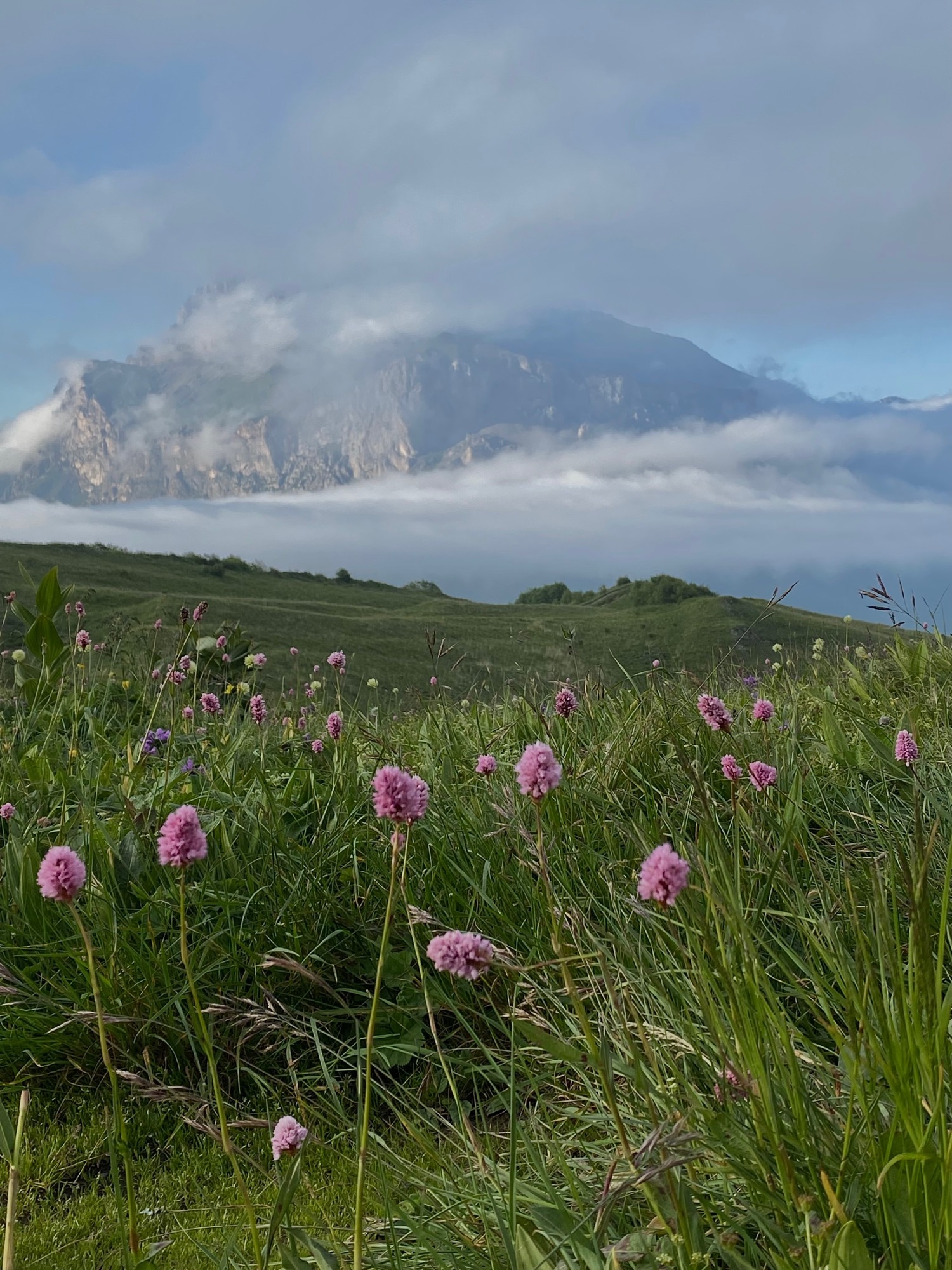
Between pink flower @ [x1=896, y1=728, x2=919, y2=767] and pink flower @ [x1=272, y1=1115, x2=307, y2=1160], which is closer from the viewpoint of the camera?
pink flower @ [x1=272, y1=1115, x2=307, y2=1160]

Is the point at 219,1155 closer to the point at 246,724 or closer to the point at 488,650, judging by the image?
the point at 246,724

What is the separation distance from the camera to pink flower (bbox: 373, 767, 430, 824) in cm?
164

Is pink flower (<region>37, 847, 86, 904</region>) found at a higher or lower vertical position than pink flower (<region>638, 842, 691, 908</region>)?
lower

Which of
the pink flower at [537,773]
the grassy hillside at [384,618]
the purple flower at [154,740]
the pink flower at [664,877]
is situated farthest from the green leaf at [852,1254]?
the grassy hillside at [384,618]

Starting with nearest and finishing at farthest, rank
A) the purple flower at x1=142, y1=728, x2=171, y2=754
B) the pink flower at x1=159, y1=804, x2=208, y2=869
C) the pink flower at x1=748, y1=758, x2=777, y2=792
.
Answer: the pink flower at x1=159, y1=804, x2=208, y2=869 → the pink flower at x1=748, y1=758, x2=777, y2=792 → the purple flower at x1=142, y1=728, x2=171, y2=754

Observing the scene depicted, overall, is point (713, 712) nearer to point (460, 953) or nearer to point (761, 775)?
point (761, 775)

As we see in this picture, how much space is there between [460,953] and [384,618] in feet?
163

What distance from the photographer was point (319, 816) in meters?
4.00

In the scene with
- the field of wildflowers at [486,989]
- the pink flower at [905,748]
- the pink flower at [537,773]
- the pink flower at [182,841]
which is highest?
the pink flower at [537,773]

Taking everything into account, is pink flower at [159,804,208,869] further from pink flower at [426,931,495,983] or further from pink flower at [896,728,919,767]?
pink flower at [896,728,919,767]

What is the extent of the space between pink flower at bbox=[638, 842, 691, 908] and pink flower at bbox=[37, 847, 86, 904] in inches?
39.8

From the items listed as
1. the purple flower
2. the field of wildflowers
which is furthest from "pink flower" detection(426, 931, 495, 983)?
the purple flower

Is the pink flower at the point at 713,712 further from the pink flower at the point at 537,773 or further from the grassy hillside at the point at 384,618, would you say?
the grassy hillside at the point at 384,618

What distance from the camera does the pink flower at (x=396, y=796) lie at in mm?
1639
